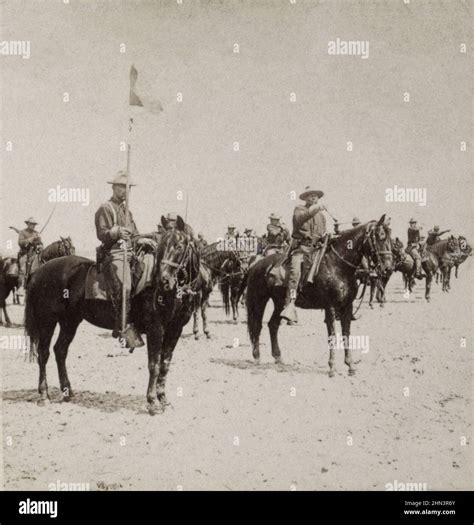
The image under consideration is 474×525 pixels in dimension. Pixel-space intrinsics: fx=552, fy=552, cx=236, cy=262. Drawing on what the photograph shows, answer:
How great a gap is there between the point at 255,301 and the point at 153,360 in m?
3.95

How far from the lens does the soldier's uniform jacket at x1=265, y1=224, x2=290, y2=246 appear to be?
1506 cm

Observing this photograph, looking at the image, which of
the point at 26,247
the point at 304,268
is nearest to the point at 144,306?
the point at 304,268

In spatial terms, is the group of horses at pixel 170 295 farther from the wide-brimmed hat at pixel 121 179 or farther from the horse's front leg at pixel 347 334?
the wide-brimmed hat at pixel 121 179

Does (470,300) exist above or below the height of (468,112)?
below

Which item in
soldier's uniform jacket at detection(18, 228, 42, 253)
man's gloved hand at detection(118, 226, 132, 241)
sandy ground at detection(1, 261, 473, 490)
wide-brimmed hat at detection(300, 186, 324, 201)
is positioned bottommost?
sandy ground at detection(1, 261, 473, 490)

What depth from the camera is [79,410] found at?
7.67 meters

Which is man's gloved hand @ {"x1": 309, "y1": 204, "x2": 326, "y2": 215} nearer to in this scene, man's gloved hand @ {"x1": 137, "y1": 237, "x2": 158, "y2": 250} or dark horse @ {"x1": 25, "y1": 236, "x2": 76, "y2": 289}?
man's gloved hand @ {"x1": 137, "y1": 237, "x2": 158, "y2": 250}

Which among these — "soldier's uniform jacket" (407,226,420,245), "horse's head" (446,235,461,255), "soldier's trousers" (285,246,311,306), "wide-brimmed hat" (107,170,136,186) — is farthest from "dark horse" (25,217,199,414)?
"horse's head" (446,235,461,255)

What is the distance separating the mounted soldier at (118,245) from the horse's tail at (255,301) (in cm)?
379

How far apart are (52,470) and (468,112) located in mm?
8621

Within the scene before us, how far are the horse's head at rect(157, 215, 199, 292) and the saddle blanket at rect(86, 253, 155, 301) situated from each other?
28cm
